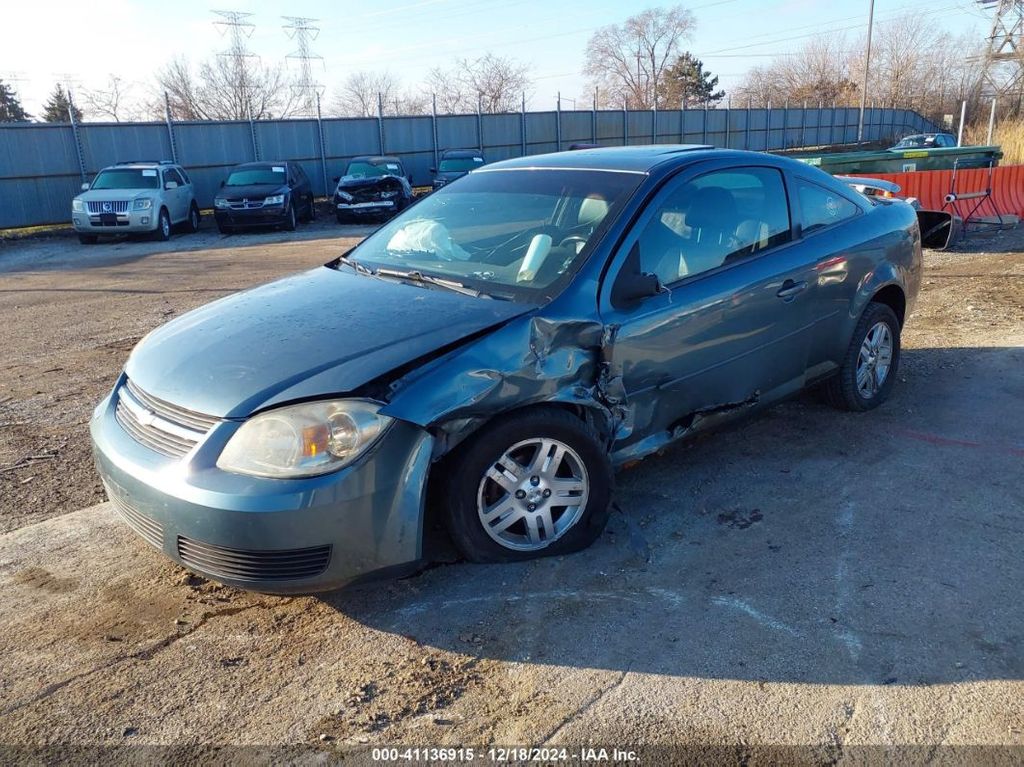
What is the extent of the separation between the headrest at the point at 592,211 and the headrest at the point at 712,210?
48 cm

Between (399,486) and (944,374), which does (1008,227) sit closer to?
(944,374)

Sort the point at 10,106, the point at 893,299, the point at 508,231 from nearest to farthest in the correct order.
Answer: the point at 508,231 → the point at 893,299 → the point at 10,106

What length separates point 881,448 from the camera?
4.68 m

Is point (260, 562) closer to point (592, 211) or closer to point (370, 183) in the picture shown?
point (592, 211)

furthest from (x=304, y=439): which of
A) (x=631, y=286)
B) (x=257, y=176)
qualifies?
(x=257, y=176)

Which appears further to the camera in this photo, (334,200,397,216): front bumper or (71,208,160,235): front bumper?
(334,200,397,216): front bumper

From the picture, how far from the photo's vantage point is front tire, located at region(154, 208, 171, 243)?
1738cm

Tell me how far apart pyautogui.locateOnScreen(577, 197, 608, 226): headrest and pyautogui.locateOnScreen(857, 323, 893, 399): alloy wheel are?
87.6 inches

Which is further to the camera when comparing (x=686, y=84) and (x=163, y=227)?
(x=686, y=84)

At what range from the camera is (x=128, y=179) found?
1759 centimetres

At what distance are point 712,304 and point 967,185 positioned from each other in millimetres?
12549

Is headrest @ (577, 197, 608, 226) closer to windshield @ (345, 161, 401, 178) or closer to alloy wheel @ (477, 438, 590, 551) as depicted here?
alloy wheel @ (477, 438, 590, 551)

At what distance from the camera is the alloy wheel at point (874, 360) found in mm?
5133

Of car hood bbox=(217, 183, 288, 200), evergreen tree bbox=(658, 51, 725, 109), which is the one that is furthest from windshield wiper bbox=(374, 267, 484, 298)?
evergreen tree bbox=(658, 51, 725, 109)
